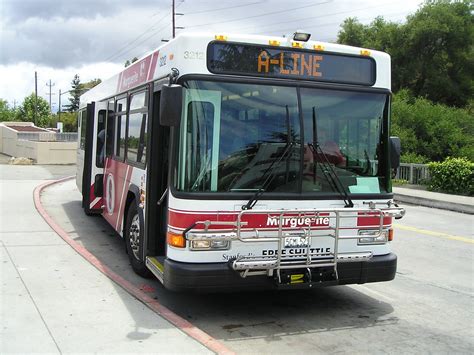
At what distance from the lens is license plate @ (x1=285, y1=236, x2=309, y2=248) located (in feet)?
17.6

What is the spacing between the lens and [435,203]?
1684cm

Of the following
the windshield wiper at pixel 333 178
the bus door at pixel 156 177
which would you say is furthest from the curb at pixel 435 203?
the bus door at pixel 156 177

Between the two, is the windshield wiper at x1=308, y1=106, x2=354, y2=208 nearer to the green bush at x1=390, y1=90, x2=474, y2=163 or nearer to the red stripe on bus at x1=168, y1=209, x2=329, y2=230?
the red stripe on bus at x1=168, y1=209, x2=329, y2=230

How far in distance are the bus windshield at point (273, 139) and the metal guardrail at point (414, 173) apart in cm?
1631

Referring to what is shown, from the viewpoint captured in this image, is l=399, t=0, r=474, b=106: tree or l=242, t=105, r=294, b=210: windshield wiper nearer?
l=242, t=105, r=294, b=210: windshield wiper

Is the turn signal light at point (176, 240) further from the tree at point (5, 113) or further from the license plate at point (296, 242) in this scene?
the tree at point (5, 113)

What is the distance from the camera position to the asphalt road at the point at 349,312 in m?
5.07

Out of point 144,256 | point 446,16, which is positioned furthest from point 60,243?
point 446,16

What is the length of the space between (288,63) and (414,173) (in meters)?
17.4

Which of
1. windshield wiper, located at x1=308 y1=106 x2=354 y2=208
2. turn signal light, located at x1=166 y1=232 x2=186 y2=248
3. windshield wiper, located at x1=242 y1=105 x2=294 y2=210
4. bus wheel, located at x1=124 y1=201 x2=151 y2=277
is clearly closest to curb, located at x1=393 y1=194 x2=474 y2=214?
windshield wiper, located at x1=308 y1=106 x2=354 y2=208

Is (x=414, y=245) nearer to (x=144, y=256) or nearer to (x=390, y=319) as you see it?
(x=390, y=319)

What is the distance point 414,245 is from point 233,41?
→ 21.3ft

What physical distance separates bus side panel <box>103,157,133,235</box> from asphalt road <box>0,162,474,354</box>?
1.96ft

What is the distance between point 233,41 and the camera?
541cm
